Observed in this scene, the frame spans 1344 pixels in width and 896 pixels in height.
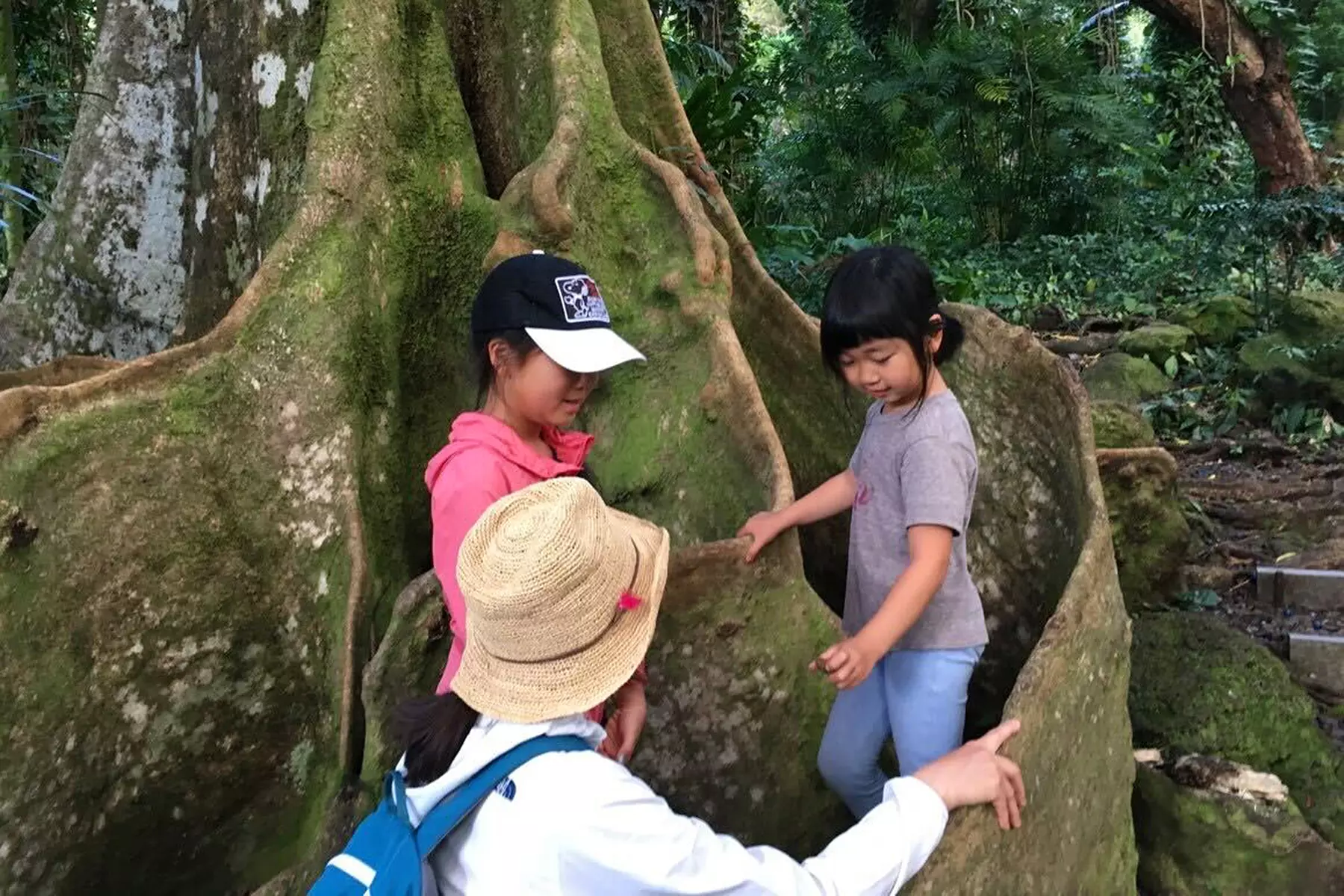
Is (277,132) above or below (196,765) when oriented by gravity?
above

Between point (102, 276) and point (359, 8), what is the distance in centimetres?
145

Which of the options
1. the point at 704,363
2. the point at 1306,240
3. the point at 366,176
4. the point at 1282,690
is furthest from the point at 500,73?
the point at 1306,240

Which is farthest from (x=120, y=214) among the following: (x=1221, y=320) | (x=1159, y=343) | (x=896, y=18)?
(x=896, y=18)

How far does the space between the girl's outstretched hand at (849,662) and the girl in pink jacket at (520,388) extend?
37 centimetres

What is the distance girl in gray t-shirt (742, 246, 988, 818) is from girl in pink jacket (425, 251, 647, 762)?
47cm

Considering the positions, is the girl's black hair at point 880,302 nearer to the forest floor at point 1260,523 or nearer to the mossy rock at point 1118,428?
the forest floor at point 1260,523

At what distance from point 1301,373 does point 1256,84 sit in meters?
4.60

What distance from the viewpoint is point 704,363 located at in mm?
2928

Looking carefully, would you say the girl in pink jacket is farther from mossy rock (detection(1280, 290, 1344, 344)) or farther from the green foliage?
mossy rock (detection(1280, 290, 1344, 344))

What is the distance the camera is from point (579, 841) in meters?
1.43

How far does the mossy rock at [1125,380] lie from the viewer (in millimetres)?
6992

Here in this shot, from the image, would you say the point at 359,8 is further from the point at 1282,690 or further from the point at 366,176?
the point at 1282,690

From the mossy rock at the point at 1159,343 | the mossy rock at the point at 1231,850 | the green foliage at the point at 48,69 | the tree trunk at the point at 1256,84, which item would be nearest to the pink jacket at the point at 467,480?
the mossy rock at the point at 1231,850

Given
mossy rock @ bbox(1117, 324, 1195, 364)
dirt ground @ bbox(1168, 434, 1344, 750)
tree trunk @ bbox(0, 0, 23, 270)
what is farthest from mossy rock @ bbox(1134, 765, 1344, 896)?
mossy rock @ bbox(1117, 324, 1195, 364)
